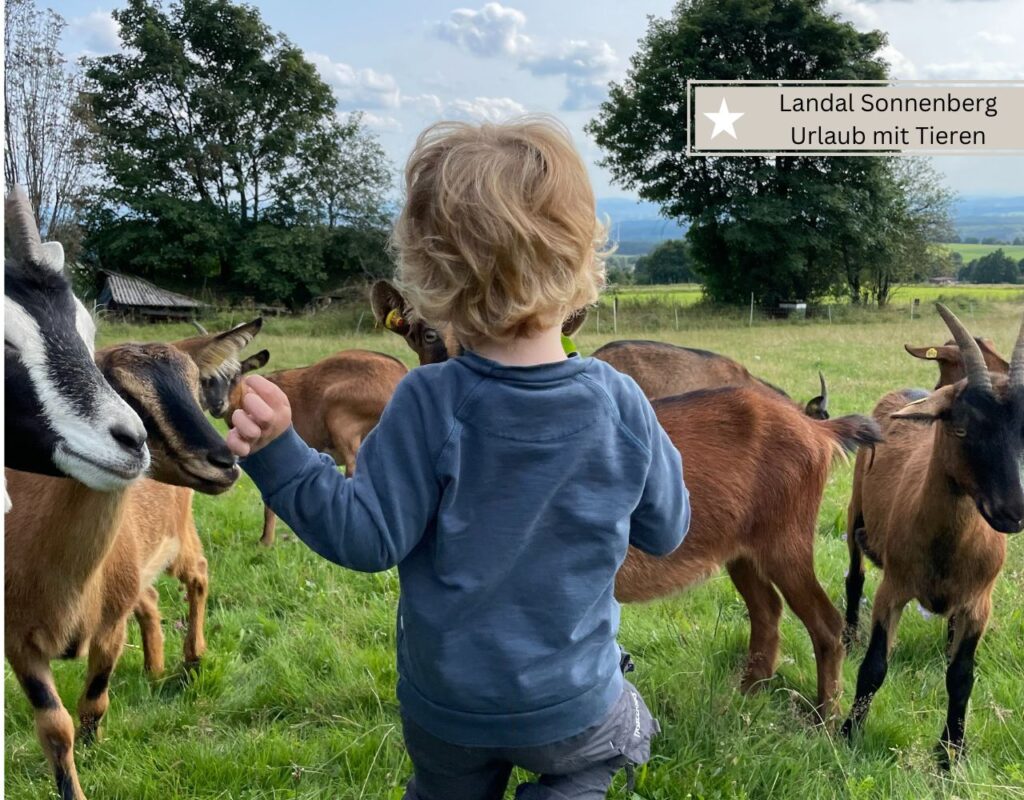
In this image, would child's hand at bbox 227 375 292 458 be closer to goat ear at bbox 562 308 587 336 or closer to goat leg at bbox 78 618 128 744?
goat ear at bbox 562 308 587 336

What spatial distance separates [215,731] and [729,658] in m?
2.12

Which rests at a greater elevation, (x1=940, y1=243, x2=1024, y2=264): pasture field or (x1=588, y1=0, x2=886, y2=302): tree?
(x1=588, y1=0, x2=886, y2=302): tree

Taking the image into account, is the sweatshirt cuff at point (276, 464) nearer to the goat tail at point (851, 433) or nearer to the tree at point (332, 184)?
the goat tail at point (851, 433)

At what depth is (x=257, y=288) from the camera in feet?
113

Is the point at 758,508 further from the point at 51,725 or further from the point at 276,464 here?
the point at 51,725

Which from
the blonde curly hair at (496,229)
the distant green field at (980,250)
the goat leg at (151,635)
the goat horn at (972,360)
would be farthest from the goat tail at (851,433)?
the distant green field at (980,250)

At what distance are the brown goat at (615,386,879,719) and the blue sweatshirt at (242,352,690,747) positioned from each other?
177 cm

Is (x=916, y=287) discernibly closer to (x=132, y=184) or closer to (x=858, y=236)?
(x=858, y=236)

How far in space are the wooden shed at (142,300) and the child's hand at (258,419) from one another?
93.2ft

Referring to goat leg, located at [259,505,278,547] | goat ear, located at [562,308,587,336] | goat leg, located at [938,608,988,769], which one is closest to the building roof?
goat leg, located at [259,505,278,547]

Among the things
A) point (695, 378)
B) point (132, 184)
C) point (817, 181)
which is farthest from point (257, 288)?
point (695, 378)

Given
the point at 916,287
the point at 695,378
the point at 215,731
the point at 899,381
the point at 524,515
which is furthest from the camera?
the point at 916,287

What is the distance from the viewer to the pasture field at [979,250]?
27.0 metres

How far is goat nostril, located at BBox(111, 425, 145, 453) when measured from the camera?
1.91 metres
